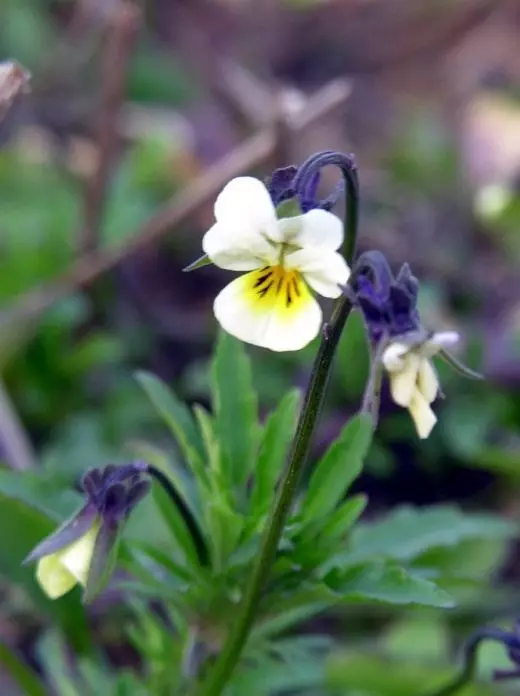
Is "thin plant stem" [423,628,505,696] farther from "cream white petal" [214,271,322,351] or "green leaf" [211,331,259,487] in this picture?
"cream white petal" [214,271,322,351]

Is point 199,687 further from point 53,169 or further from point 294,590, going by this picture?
point 53,169

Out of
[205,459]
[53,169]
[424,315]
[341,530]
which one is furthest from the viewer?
[53,169]

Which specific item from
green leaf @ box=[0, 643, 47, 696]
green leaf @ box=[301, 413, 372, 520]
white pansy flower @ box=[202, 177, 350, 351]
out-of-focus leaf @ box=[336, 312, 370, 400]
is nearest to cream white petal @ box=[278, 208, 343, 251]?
white pansy flower @ box=[202, 177, 350, 351]

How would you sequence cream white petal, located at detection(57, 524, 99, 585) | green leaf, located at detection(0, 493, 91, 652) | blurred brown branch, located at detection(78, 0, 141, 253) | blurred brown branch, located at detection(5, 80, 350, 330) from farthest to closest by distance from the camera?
blurred brown branch, located at detection(78, 0, 141, 253), blurred brown branch, located at detection(5, 80, 350, 330), green leaf, located at detection(0, 493, 91, 652), cream white petal, located at detection(57, 524, 99, 585)

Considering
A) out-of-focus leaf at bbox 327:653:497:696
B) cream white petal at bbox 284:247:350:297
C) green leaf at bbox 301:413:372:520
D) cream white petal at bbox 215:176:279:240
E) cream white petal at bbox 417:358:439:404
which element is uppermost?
cream white petal at bbox 215:176:279:240

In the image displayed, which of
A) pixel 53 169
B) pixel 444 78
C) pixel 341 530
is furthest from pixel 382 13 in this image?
pixel 341 530

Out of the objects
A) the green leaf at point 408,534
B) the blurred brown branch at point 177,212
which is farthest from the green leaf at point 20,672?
the blurred brown branch at point 177,212

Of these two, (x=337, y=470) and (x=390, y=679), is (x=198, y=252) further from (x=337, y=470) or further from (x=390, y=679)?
(x=337, y=470)
